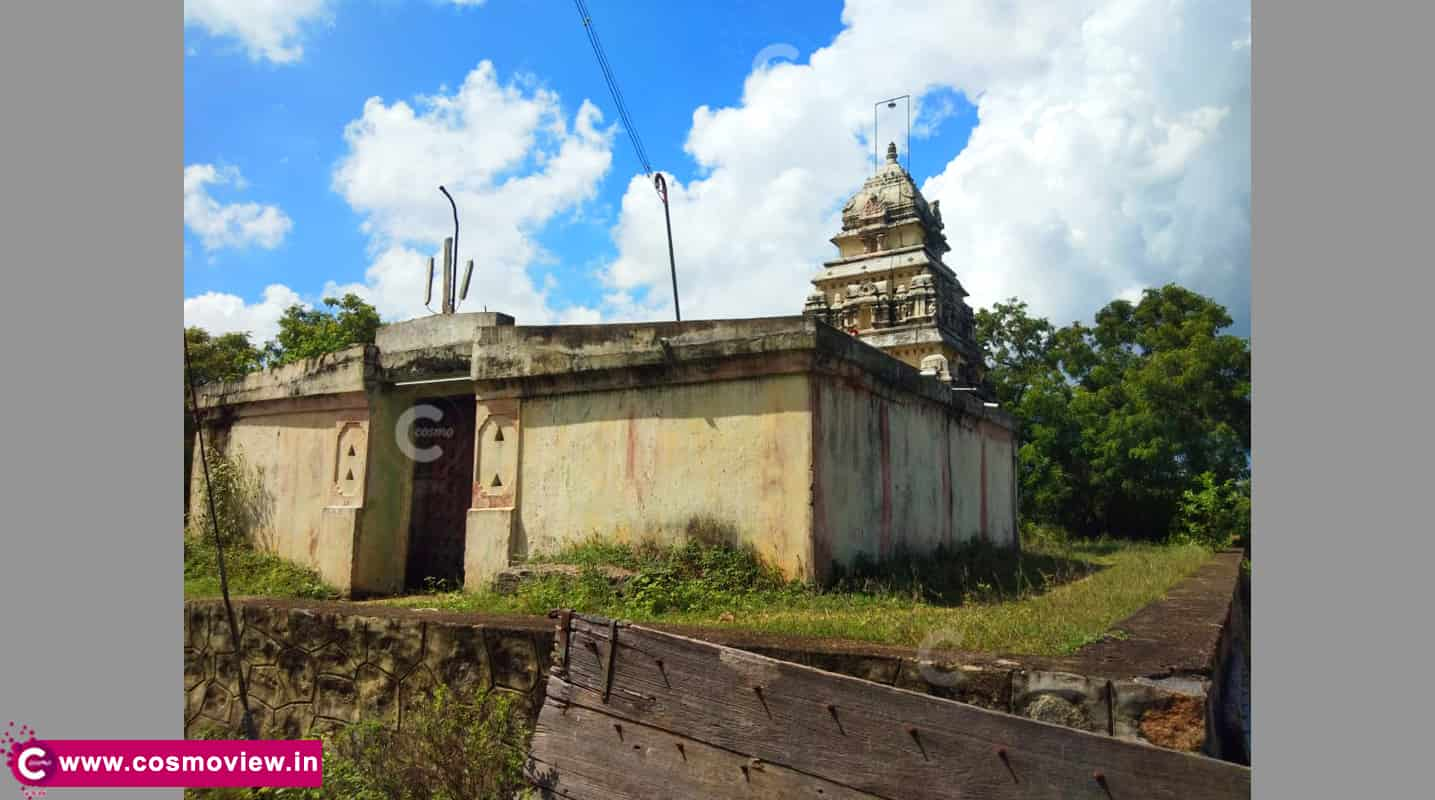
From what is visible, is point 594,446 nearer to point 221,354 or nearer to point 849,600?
point 849,600

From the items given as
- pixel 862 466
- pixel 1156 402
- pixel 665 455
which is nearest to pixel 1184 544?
pixel 1156 402

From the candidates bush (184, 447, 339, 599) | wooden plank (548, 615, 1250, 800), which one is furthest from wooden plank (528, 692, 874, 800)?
bush (184, 447, 339, 599)

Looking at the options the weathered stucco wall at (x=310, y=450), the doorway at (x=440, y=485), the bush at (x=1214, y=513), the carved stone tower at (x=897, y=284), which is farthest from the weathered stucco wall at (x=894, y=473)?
the carved stone tower at (x=897, y=284)

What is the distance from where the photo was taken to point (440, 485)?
9648mm

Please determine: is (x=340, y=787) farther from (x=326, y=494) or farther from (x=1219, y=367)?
(x=1219, y=367)

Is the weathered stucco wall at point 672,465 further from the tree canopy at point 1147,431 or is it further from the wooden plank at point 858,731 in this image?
the tree canopy at point 1147,431

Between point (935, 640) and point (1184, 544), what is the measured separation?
46.9 ft

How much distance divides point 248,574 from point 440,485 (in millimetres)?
2080

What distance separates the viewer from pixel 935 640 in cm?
427

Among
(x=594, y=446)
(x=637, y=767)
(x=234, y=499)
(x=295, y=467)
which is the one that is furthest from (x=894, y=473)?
(x=234, y=499)

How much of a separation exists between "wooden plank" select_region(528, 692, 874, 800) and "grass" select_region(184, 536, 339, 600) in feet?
18.6

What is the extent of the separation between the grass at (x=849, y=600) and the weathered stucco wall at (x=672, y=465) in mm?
213

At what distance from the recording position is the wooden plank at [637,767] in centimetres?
323

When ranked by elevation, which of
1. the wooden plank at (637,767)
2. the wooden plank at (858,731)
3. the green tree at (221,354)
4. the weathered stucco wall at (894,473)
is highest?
the green tree at (221,354)
